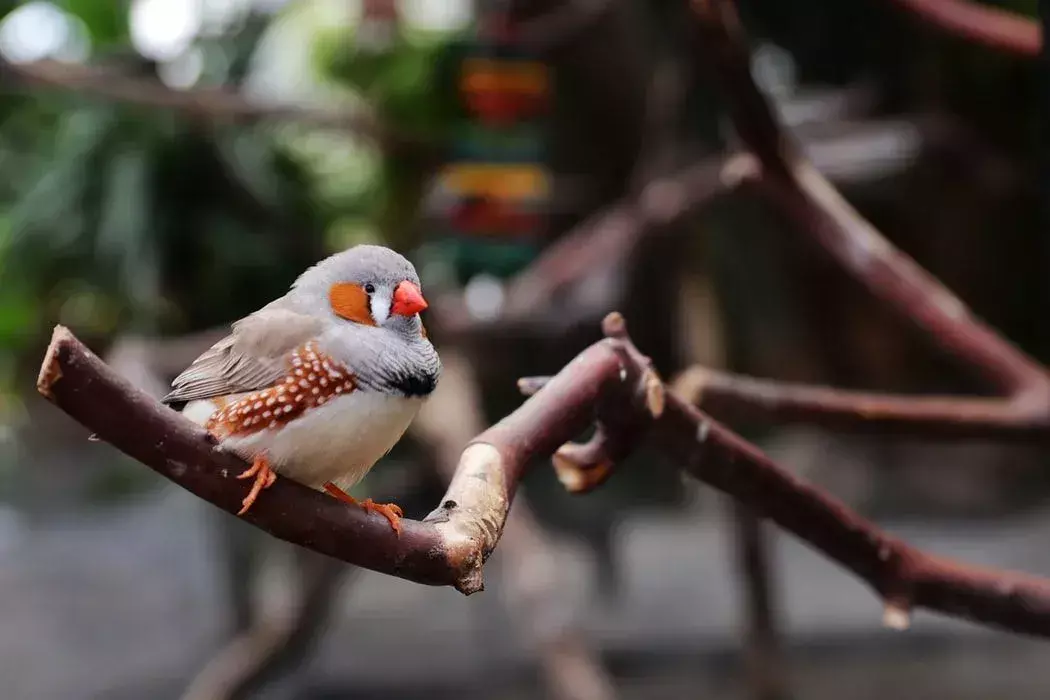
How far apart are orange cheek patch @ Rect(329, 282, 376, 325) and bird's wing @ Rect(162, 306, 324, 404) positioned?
1cm

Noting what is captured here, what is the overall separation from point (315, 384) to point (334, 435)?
0.08ft

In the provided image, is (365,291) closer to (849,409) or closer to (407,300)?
(407,300)

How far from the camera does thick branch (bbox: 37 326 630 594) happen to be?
333 mm

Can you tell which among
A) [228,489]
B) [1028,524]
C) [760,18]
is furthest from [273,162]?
[1028,524]

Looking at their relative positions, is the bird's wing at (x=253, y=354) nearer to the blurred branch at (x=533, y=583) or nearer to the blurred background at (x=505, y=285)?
the blurred background at (x=505, y=285)

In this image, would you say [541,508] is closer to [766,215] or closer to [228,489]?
[766,215]

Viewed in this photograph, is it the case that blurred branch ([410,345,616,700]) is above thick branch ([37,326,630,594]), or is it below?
below

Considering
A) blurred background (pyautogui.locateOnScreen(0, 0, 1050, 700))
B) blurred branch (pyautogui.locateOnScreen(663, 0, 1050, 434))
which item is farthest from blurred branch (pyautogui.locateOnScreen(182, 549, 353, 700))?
blurred branch (pyautogui.locateOnScreen(663, 0, 1050, 434))

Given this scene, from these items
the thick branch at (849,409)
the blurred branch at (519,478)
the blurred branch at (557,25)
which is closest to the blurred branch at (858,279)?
the thick branch at (849,409)

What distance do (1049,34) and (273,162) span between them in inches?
56.6

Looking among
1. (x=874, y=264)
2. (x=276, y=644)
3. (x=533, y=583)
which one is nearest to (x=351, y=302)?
(x=874, y=264)

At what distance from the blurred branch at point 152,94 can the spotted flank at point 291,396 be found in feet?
4.87

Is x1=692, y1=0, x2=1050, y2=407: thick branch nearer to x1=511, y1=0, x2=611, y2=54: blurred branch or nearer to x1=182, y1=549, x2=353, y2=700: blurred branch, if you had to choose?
x1=182, y1=549, x2=353, y2=700: blurred branch

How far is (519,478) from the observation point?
53 cm
